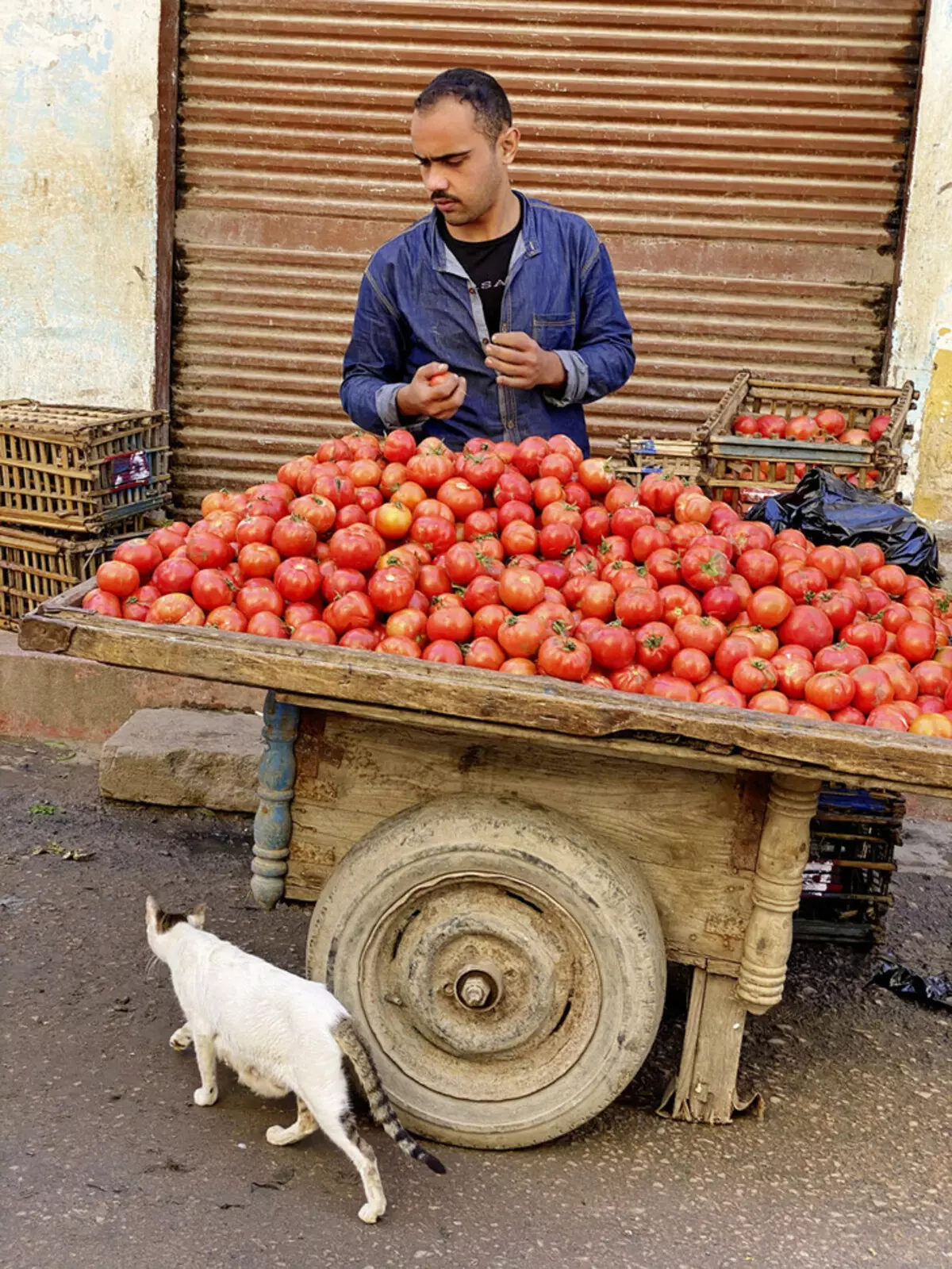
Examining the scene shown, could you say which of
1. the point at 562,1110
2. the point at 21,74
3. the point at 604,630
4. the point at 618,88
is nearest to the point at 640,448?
the point at 618,88

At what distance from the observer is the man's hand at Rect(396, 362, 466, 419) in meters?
3.79

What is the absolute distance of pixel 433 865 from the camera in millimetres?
3119

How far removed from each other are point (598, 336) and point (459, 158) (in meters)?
0.78

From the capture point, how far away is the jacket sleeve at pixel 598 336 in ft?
13.9

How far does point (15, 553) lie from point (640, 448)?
3082 mm

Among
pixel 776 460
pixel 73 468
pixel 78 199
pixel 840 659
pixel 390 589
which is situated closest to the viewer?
pixel 840 659

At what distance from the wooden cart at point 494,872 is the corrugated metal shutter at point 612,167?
12.6 feet

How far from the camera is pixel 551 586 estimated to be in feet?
10.9

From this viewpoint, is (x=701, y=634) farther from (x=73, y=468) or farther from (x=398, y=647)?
(x=73, y=468)

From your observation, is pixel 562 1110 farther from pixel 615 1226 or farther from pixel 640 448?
pixel 640 448

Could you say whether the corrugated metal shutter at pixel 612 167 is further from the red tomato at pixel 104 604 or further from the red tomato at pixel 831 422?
the red tomato at pixel 104 604

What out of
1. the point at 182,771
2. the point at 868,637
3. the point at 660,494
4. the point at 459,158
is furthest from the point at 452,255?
the point at 182,771

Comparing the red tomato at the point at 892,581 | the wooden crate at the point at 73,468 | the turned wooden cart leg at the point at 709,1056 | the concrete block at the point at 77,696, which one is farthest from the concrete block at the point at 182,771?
the red tomato at the point at 892,581

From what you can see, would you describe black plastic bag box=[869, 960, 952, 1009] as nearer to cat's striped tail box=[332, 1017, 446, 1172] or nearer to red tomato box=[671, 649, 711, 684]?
red tomato box=[671, 649, 711, 684]
